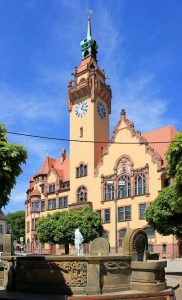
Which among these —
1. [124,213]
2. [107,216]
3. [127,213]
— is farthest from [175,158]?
[107,216]

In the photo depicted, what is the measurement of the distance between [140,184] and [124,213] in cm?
470

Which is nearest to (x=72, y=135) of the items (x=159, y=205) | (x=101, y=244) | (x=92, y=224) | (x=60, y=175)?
(x=60, y=175)

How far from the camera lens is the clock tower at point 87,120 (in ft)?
219

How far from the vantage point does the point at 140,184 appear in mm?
58500

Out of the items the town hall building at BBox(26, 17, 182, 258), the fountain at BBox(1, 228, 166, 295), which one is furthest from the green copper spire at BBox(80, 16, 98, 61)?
the fountain at BBox(1, 228, 166, 295)

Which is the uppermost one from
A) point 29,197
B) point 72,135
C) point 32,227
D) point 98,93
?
point 98,93

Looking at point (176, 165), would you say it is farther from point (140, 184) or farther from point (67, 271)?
point (140, 184)

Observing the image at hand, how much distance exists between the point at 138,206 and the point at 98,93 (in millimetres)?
20490

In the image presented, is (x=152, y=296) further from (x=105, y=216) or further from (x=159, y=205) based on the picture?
(x=105, y=216)

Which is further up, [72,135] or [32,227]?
[72,135]

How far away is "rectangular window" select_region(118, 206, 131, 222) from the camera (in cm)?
5906

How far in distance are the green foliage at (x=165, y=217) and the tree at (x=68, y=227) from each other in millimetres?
20693

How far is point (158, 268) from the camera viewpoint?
608 inches

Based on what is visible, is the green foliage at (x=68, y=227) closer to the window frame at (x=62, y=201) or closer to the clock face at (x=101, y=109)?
the window frame at (x=62, y=201)
